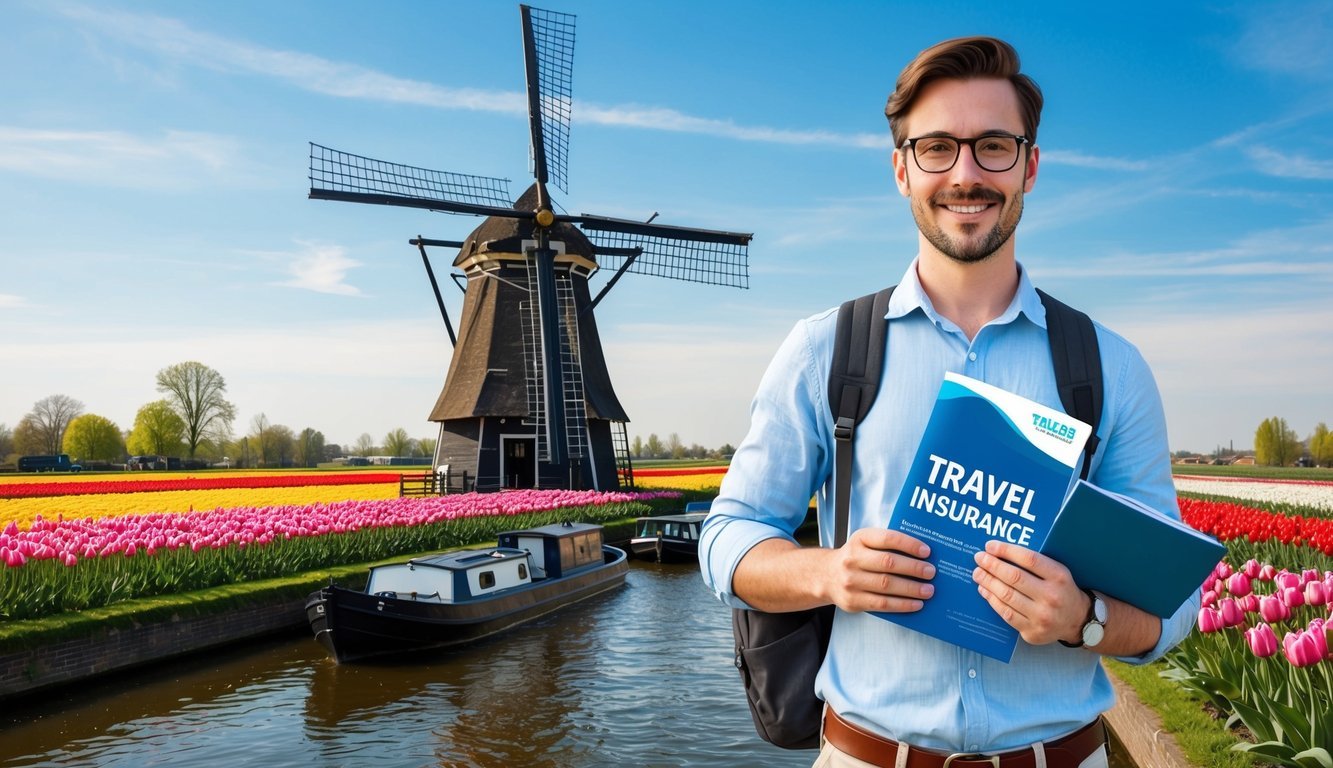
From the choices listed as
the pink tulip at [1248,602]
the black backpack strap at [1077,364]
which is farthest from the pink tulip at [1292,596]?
the black backpack strap at [1077,364]

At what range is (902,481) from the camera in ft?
6.52

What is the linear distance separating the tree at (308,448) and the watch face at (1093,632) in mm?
99983

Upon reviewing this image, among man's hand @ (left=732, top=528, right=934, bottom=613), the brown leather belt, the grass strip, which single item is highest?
man's hand @ (left=732, top=528, right=934, bottom=613)

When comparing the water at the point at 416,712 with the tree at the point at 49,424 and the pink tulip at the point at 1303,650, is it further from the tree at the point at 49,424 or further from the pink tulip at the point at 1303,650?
the tree at the point at 49,424

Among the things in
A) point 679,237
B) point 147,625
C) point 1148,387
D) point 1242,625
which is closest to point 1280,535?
point 1242,625

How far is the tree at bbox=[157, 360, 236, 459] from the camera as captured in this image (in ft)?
257

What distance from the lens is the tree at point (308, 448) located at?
97938 millimetres

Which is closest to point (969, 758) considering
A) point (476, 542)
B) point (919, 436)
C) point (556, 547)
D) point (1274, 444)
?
point (919, 436)

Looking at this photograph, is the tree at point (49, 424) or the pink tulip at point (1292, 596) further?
the tree at point (49, 424)

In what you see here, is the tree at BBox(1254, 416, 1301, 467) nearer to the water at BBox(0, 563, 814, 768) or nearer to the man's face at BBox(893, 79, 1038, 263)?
the water at BBox(0, 563, 814, 768)

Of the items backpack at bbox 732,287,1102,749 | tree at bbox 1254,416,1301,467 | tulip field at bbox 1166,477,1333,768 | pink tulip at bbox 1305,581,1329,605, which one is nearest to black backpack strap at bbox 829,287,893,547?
backpack at bbox 732,287,1102,749

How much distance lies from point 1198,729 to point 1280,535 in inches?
201

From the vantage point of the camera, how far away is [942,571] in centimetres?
180

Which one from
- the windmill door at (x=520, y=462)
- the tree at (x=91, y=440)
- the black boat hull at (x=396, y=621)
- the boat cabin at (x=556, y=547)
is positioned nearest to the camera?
the black boat hull at (x=396, y=621)
